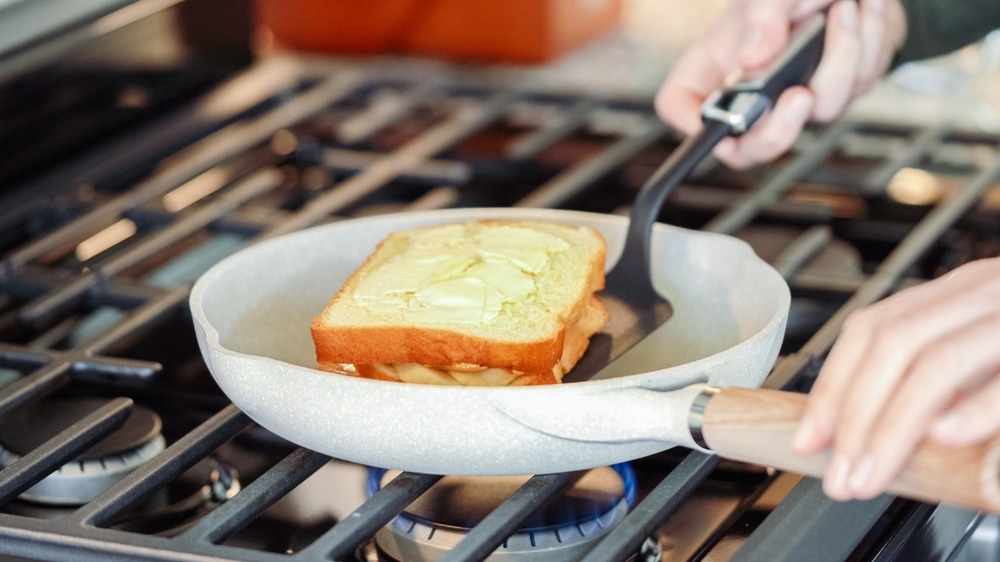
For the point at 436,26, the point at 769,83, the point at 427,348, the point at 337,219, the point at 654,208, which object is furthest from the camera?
the point at 436,26

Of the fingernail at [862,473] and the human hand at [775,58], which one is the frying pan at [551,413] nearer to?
the fingernail at [862,473]

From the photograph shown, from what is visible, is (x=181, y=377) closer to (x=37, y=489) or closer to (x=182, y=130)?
(x=37, y=489)

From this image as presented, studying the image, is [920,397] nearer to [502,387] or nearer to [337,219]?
[502,387]

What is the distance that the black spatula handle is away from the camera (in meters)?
0.79

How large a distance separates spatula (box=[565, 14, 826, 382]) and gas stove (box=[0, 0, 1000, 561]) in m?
0.07

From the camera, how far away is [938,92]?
1331 millimetres

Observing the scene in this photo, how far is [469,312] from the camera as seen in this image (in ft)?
1.99

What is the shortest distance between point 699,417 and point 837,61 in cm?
47

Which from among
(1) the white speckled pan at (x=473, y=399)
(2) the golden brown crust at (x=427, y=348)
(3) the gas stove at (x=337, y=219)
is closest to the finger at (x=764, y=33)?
(3) the gas stove at (x=337, y=219)

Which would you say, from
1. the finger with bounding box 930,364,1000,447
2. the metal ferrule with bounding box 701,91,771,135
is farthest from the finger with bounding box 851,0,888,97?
the finger with bounding box 930,364,1000,447

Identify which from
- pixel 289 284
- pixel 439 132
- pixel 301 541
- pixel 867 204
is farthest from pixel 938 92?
pixel 301 541

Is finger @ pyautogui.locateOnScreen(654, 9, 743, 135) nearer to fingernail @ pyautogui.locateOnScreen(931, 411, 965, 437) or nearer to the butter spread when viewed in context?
the butter spread

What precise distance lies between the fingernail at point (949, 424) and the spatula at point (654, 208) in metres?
0.23

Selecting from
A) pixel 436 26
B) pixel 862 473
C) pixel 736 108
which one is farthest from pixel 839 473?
pixel 436 26
